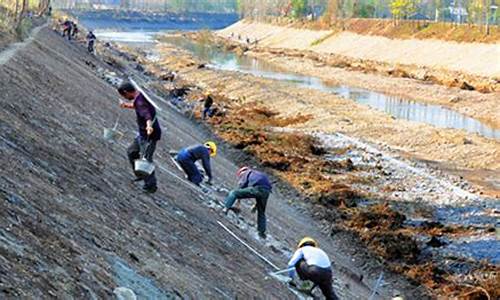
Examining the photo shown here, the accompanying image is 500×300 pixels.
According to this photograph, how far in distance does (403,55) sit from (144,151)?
82.9 meters

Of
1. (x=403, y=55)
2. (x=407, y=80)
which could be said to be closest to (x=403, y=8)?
(x=403, y=55)

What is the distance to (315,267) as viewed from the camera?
12781 millimetres

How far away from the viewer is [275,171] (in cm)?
2989

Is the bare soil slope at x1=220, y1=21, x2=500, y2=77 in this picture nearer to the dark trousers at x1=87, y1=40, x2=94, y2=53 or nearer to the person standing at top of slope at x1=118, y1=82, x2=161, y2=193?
the dark trousers at x1=87, y1=40, x2=94, y2=53

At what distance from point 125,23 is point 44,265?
170793mm

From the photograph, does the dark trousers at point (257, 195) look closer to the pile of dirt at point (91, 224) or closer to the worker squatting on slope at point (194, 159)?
the pile of dirt at point (91, 224)

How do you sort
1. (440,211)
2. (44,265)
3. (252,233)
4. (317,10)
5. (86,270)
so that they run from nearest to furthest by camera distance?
(44,265)
(86,270)
(252,233)
(440,211)
(317,10)

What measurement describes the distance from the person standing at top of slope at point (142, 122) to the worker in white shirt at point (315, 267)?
3.26 m

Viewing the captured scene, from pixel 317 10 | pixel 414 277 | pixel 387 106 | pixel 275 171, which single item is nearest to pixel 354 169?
pixel 275 171

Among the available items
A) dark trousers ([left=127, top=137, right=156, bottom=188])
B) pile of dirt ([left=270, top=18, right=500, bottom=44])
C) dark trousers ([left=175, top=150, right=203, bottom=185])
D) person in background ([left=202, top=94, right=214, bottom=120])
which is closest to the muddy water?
person in background ([left=202, top=94, right=214, bottom=120])

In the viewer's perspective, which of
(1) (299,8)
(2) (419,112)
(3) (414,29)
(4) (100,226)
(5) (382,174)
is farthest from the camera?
(1) (299,8)

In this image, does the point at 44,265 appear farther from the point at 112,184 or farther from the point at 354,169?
the point at 354,169

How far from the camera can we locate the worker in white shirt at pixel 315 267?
504 inches

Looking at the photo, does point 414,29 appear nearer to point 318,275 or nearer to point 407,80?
point 407,80
